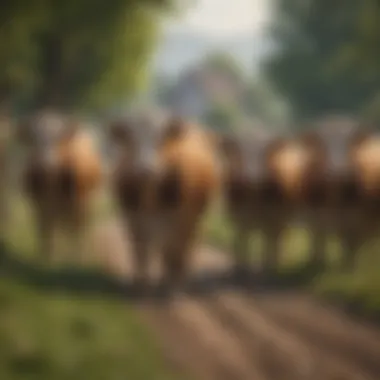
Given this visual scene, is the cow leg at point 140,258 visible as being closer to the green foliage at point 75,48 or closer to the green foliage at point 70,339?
the green foliage at point 70,339

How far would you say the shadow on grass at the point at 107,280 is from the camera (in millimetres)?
1343

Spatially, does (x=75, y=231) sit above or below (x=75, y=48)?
below

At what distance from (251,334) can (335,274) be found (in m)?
0.16

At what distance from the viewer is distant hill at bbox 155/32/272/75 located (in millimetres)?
1339

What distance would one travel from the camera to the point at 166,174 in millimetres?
1349

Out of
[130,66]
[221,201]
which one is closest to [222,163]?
[221,201]

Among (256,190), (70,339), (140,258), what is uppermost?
(256,190)

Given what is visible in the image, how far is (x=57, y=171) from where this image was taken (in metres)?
1.37

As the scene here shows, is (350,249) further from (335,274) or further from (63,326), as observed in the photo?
(63,326)

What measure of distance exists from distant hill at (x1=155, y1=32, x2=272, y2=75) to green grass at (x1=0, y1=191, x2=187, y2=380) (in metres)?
0.24

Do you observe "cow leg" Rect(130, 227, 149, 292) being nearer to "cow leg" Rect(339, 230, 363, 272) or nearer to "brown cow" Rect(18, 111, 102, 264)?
"brown cow" Rect(18, 111, 102, 264)

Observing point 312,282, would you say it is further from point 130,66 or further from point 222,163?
point 130,66

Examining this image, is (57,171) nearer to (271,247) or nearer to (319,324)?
(271,247)

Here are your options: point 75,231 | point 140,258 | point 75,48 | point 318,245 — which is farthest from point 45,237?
point 318,245
